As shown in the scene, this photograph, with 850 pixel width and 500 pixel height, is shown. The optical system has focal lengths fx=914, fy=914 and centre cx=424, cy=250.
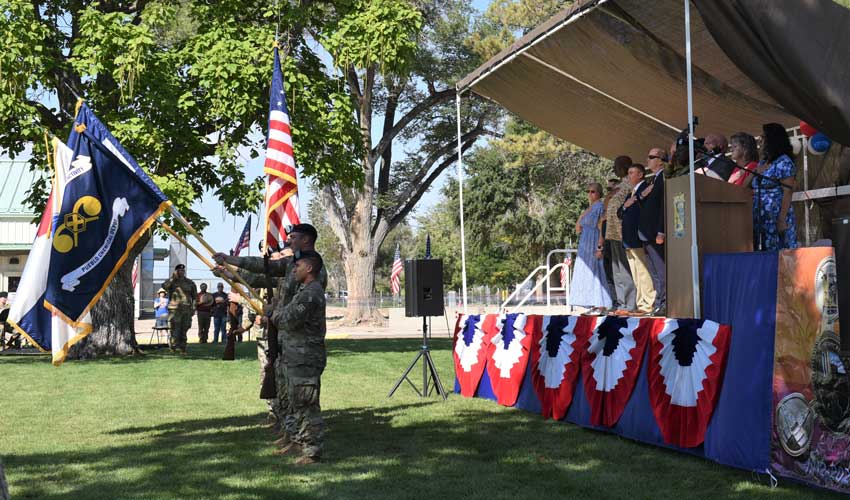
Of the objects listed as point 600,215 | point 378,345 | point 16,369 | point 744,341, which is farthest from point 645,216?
point 378,345

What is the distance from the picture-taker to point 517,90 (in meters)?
12.1

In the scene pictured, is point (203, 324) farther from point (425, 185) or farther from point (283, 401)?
point (283, 401)

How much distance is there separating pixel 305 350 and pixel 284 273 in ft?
3.99

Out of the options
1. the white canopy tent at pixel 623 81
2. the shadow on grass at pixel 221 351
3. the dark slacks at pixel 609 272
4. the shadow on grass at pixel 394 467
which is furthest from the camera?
the shadow on grass at pixel 221 351

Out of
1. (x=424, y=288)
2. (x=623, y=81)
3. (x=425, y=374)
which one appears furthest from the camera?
(x=424, y=288)

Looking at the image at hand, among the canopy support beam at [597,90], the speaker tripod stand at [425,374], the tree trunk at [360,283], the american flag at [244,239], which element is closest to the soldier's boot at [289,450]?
the speaker tripod stand at [425,374]

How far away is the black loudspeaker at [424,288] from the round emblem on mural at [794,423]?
6468mm

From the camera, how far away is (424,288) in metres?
12.9

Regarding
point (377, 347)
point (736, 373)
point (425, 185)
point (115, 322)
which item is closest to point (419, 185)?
point (425, 185)

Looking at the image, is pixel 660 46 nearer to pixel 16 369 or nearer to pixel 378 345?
pixel 16 369

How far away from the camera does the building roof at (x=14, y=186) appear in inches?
1981

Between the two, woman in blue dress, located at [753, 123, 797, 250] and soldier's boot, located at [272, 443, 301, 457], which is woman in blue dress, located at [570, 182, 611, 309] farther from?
soldier's boot, located at [272, 443, 301, 457]

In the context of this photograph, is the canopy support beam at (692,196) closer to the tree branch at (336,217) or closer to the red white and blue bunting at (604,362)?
the red white and blue bunting at (604,362)

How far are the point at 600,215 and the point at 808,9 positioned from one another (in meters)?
5.85
